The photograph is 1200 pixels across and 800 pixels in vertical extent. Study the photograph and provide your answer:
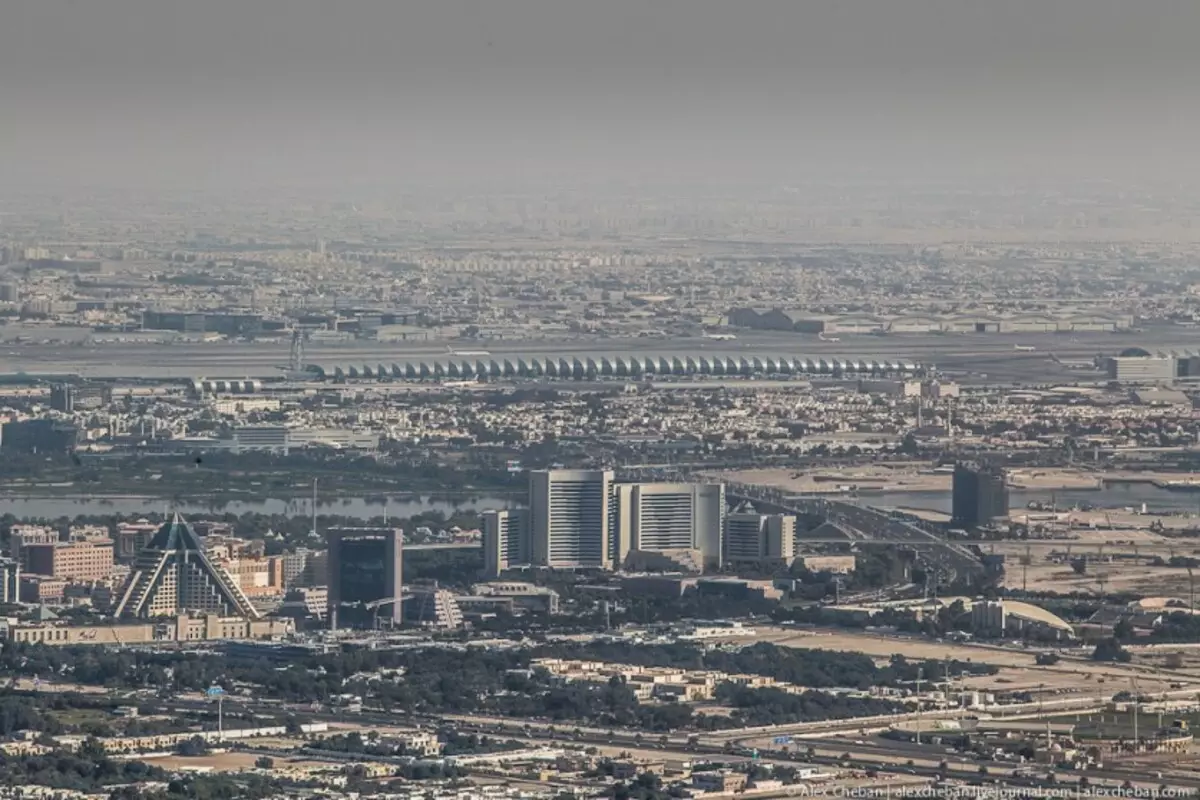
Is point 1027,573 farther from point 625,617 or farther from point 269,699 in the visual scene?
point 269,699

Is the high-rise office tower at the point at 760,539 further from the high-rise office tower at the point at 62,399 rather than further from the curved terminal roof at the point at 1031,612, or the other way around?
the high-rise office tower at the point at 62,399

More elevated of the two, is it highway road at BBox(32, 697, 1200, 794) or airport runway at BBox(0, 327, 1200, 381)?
airport runway at BBox(0, 327, 1200, 381)

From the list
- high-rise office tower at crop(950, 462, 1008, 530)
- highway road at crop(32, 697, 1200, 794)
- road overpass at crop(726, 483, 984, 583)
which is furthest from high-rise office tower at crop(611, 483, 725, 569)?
highway road at crop(32, 697, 1200, 794)

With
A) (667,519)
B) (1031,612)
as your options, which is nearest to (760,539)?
(667,519)

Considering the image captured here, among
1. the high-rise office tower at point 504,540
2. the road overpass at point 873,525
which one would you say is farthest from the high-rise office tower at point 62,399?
the high-rise office tower at point 504,540

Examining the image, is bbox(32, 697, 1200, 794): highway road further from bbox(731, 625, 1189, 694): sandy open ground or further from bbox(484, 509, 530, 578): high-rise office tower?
bbox(484, 509, 530, 578): high-rise office tower

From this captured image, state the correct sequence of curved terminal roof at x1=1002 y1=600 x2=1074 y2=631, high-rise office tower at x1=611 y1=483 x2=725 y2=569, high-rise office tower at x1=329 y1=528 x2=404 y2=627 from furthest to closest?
high-rise office tower at x1=611 y1=483 x2=725 y2=569 < high-rise office tower at x1=329 y1=528 x2=404 y2=627 < curved terminal roof at x1=1002 y1=600 x2=1074 y2=631

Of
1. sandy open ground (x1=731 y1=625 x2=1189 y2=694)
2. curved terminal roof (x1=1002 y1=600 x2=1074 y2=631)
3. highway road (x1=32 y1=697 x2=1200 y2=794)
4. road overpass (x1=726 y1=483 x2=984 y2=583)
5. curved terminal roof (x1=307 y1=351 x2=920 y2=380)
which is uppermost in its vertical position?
curved terminal roof (x1=307 y1=351 x2=920 y2=380)

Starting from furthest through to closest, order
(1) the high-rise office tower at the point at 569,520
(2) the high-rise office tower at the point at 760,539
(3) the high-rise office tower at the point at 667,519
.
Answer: (3) the high-rise office tower at the point at 667,519
(2) the high-rise office tower at the point at 760,539
(1) the high-rise office tower at the point at 569,520
